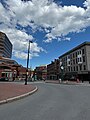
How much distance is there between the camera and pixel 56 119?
21.2 feet

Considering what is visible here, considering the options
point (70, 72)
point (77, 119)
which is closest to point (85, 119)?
point (77, 119)

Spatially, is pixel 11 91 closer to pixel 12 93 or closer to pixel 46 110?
pixel 12 93

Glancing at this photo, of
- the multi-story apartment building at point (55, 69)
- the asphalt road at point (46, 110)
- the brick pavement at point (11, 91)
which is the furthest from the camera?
the multi-story apartment building at point (55, 69)

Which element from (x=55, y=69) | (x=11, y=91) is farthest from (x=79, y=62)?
(x=11, y=91)

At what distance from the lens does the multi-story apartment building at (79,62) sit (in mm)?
60756

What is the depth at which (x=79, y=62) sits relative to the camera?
6562cm

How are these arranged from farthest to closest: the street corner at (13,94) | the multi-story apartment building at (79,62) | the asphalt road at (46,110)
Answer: the multi-story apartment building at (79,62)
the street corner at (13,94)
the asphalt road at (46,110)

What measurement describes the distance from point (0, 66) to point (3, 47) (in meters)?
38.0

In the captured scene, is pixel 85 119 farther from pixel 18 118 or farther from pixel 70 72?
pixel 70 72

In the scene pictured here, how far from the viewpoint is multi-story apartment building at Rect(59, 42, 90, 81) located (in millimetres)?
60756

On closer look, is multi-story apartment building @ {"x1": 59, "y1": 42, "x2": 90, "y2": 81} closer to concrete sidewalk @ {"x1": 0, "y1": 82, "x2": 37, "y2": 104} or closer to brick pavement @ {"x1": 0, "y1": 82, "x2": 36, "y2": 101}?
brick pavement @ {"x1": 0, "y1": 82, "x2": 36, "y2": 101}

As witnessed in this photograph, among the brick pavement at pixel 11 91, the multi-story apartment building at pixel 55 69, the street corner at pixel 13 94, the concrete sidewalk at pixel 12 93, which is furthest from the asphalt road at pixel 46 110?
the multi-story apartment building at pixel 55 69

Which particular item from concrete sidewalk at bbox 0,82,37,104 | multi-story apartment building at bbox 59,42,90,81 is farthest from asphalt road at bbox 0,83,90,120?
multi-story apartment building at bbox 59,42,90,81

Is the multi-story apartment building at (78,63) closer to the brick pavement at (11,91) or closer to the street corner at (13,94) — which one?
the brick pavement at (11,91)
